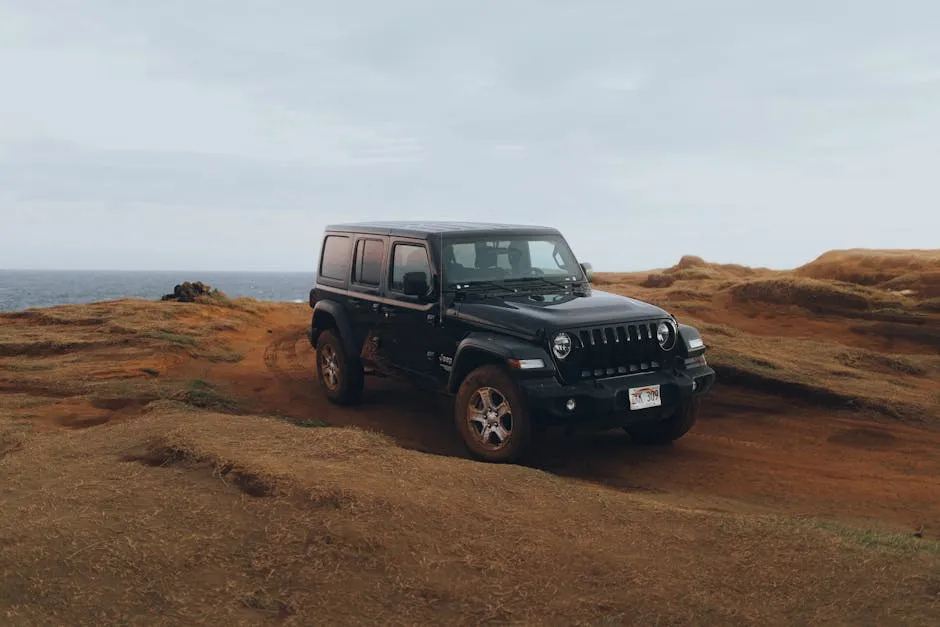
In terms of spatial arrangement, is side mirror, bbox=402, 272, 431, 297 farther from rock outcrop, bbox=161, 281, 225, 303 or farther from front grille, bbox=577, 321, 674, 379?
rock outcrop, bbox=161, 281, 225, 303

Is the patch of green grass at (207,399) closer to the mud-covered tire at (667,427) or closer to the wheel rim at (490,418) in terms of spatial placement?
the wheel rim at (490,418)

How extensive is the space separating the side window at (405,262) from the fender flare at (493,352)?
0.98 meters

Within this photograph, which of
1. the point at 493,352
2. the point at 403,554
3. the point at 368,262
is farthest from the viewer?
the point at 368,262

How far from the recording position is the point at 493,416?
604 centimetres

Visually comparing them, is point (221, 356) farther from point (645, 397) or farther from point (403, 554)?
point (403, 554)

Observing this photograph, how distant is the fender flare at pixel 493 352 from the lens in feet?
19.0

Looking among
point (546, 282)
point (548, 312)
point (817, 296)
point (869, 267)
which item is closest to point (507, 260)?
point (546, 282)

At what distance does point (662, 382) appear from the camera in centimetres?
621

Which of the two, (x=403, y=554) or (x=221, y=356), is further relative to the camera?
(x=221, y=356)

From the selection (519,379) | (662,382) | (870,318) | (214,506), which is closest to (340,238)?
(519,379)

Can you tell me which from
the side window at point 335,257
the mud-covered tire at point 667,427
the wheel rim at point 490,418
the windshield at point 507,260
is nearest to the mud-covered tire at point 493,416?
the wheel rim at point 490,418

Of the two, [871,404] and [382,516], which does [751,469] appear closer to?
[871,404]

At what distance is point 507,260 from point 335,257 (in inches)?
100

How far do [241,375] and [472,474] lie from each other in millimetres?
6562
